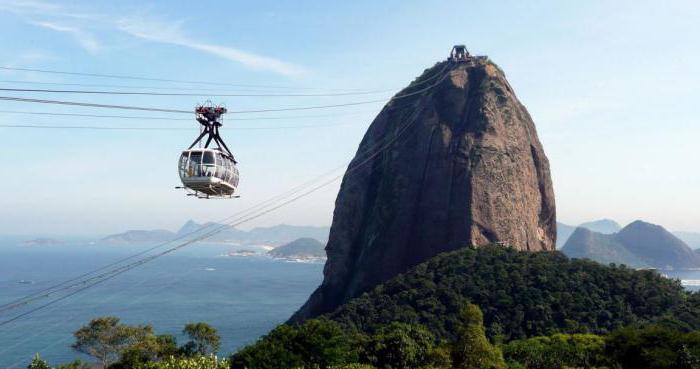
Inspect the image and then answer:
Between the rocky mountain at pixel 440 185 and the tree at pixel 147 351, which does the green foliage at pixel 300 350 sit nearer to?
the tree at pixel 147 351

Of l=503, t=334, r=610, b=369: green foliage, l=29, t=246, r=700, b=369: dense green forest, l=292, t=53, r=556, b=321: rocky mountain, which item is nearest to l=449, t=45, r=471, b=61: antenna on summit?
l=292, t=53, r=556, b=321: rocky mountain

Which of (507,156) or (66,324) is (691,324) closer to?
(507,156)

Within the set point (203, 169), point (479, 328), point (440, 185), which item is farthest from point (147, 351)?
point (440, 185)

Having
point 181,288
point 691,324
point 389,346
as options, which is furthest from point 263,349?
point 181,288

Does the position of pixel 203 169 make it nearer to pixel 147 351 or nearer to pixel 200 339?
pixel 147 351

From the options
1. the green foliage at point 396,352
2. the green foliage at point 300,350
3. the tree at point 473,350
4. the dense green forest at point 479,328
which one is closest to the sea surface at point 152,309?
the dense green forest at point 479,328

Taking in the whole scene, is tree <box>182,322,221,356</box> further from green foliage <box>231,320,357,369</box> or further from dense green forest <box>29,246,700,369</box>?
green foliage <box>231,320,357,369</box>
